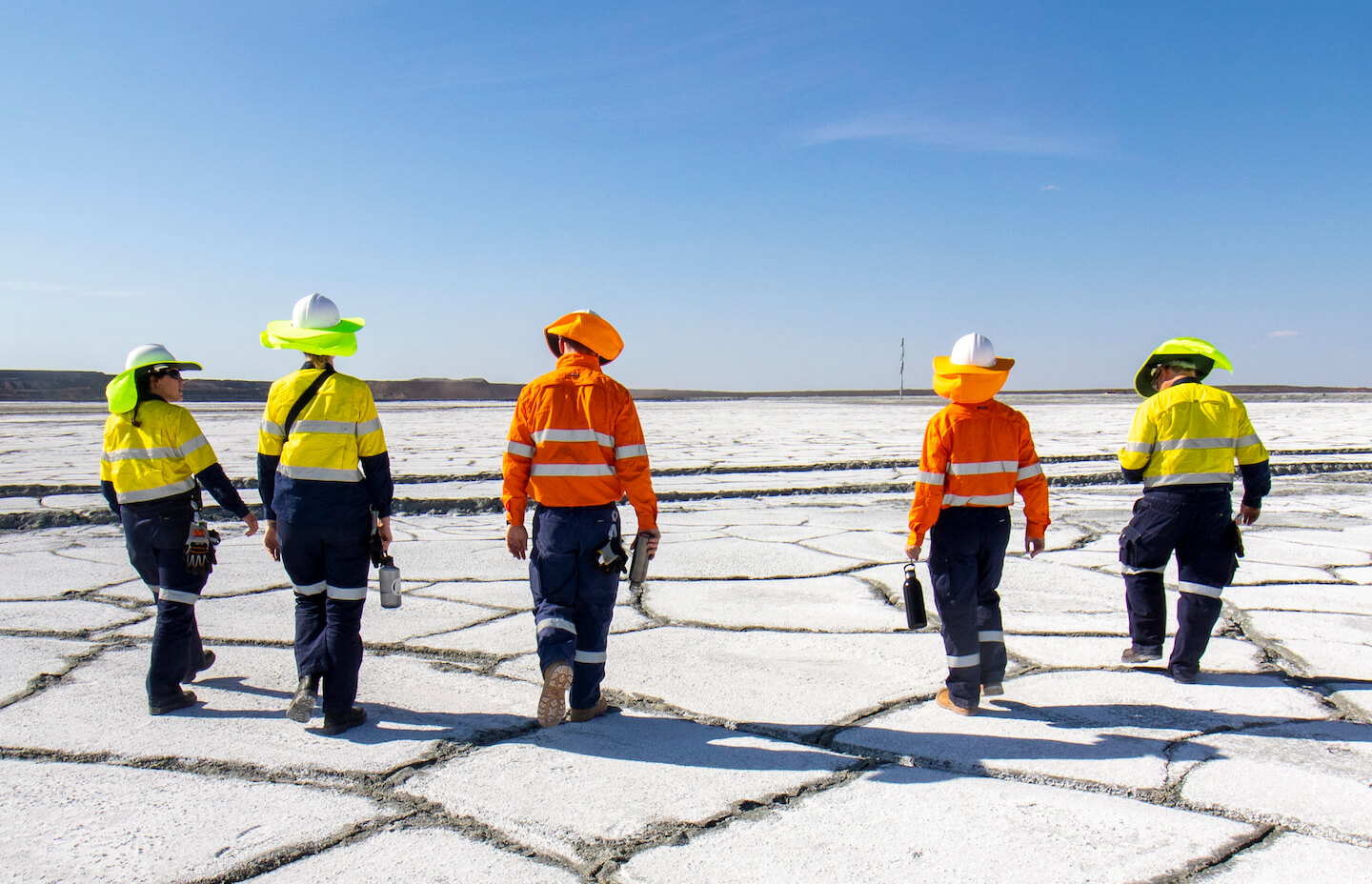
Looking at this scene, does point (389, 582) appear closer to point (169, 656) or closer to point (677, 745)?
point (169, 656)

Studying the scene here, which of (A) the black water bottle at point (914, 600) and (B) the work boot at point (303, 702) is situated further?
(A) the black water bottle at point (914, 600)

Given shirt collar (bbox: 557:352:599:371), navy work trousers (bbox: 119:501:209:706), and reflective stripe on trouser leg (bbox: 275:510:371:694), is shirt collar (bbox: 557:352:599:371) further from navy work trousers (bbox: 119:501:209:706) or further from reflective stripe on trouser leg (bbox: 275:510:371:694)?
Answer: navy work trousers (bbox: 119:501:209:706)

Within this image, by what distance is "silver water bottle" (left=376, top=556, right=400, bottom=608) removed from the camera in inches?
110

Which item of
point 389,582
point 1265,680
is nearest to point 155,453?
point 389,582

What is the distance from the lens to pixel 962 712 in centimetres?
279

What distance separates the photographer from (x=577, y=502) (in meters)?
2.78

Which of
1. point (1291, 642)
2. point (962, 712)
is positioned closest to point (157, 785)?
point (962, 712)

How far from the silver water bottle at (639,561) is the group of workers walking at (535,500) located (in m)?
0.02

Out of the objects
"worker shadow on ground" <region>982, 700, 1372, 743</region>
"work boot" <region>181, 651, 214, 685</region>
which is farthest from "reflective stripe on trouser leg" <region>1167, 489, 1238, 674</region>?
"work boot" <region>181, 651, 214, 685</region>

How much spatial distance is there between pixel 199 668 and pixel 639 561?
4.85 ft

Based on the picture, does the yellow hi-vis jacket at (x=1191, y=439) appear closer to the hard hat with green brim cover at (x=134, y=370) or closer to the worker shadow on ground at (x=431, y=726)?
the worker shadow on ground at (x=431, y=726)

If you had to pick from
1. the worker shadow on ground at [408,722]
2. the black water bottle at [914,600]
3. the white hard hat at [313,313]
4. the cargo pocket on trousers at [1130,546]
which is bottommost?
the worker shadow on ground at [408,722]

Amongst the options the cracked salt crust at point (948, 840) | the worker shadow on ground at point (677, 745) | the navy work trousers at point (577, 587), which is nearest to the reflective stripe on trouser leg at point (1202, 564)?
the cracked salt crust at point (948, 840)

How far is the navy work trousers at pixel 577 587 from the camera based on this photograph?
2766 millimetres
